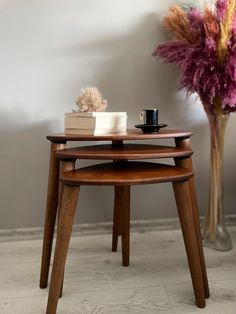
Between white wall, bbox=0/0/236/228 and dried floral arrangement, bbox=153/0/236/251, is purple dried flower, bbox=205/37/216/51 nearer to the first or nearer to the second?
dried floral arrangement, bbox=153/0/236/251

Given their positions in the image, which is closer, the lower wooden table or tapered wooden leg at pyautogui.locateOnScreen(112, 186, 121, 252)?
the lower wooden table

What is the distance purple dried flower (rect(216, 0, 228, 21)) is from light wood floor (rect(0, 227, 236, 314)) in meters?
0.95

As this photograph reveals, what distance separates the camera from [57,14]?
1312 millimetres

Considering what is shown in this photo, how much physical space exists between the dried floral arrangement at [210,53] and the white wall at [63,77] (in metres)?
0.22

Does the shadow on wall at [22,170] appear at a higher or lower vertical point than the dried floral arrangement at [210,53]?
lower

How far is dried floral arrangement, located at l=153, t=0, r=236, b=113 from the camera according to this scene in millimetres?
1078

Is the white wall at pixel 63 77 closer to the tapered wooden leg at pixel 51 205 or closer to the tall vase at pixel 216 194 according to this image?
the tall vase at pixel 216 194

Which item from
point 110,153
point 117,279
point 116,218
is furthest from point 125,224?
point 110,153

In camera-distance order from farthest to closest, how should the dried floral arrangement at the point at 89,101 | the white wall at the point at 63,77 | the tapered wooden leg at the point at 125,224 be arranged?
the white wall at the point at 63,77
the tapered wooden leg at the point at 125,224
the dried floral arrangement at the point at 89,101

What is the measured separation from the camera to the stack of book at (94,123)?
39.3 inches

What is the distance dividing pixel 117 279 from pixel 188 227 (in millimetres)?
387

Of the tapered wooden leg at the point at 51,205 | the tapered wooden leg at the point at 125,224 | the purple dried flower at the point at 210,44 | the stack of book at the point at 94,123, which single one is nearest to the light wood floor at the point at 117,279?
the tapered wooden leg at the point at 125,224

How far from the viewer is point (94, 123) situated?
0.99 m

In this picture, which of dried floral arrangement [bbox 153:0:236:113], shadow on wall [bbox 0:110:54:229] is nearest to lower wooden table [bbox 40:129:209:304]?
dried floral arrangement [bbox 153:0:236:113]
